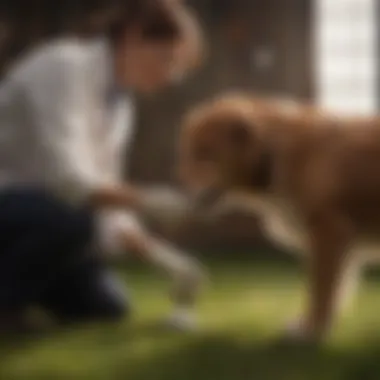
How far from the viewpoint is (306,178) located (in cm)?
141

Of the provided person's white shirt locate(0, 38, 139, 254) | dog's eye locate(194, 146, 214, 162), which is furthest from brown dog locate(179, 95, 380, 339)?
person's white shirt locate(0, 38, 139, 254)

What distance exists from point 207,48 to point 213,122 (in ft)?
0.32

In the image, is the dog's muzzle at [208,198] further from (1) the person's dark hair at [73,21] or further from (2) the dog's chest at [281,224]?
(1) the person's dark hair at [73,21]

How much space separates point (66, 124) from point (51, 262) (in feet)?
0.62

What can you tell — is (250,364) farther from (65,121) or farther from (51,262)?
Answer: (65,121)

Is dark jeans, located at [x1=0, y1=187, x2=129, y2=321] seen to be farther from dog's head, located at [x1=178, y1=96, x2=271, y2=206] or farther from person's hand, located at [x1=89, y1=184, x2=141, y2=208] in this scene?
dog's head, located at [x1=178, y1=96, x2=271, y2=206]

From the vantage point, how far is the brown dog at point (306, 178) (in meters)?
1.40

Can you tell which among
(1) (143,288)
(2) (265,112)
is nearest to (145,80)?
(2) (265,112)

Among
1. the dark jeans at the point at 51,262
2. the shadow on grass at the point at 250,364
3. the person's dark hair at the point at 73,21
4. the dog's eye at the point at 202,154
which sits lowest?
the shadow on grass at the point at 250,364

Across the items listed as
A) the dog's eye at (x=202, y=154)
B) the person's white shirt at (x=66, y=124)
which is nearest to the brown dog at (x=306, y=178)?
the dog's eye at (x=202, y=154)

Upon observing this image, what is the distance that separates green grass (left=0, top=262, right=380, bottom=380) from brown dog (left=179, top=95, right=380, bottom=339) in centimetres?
3

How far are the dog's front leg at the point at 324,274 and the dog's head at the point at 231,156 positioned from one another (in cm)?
10

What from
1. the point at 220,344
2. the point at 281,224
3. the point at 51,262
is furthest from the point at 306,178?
the point at 51,262

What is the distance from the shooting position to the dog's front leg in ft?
4.58
